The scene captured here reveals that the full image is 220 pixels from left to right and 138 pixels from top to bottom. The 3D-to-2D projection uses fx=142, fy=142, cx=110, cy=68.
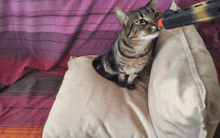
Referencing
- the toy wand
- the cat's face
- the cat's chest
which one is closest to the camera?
the toy wand

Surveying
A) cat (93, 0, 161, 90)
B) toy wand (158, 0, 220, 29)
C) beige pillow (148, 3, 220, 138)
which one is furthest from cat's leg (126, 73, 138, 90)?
toy wand (158, 0, 220, 29)

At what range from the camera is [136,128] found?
690 mm

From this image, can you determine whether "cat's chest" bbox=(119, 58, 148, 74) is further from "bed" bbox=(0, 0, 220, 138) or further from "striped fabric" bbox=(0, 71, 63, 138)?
"striped fabric" bbox=(0, 71, 63, 138)

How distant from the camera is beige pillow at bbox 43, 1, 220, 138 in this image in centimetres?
46

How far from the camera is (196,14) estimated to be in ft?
1.44

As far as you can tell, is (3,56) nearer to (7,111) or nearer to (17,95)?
(17,95)

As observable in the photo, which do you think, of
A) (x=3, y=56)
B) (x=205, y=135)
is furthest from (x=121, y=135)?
(x=3, y=56)

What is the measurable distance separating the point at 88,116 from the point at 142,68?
444 millimetres

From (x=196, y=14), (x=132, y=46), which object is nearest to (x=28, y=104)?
(x=132, y=46)

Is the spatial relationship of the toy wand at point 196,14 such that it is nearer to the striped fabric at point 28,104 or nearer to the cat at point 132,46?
the cat at point 132,46

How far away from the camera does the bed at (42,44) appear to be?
0.92 metres

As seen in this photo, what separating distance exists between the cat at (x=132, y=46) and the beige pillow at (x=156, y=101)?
0.07 meters

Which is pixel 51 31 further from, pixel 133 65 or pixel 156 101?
pixel 156 101

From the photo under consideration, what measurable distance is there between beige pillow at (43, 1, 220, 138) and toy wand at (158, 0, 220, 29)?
178 millimetres
